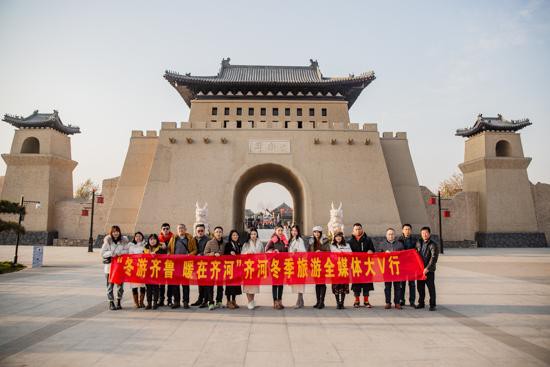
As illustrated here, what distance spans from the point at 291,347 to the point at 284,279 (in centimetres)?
226

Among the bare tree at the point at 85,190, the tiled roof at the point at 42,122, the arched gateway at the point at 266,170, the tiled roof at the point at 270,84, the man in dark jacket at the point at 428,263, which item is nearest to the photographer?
the man in dark jacket at the point at 428,263

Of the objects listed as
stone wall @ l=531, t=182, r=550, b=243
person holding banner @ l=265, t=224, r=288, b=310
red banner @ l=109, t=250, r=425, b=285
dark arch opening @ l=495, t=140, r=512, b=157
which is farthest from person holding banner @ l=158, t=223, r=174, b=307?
stone wall @ l=531, t=182, r=550, b=243

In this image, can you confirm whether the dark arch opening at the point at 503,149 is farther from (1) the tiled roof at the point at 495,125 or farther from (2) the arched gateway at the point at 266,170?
(2) the arched gateway at the point at 266,170

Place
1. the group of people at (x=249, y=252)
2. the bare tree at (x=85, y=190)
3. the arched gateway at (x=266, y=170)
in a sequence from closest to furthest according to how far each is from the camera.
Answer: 1. the group of people at (x=249, y=252)
2. the arched gateway at (x=266, y=170)
3. the bare tree at (x=85, y=190)

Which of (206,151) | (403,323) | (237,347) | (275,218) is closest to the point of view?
(237,347)

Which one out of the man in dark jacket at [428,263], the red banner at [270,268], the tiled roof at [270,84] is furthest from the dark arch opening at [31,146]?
the man in dark jacket at [428,263]

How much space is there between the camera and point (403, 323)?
5.18 metres

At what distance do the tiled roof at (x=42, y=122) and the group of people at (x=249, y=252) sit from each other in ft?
69.1

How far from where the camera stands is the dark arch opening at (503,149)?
23.6m

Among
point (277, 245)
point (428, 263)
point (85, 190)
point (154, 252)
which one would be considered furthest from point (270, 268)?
point (85, 190)

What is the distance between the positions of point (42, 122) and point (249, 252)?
903 inches

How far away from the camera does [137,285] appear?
629cm

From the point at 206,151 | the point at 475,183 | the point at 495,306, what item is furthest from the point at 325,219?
the point at 475,183

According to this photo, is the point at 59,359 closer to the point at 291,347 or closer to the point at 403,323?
the point at 291,347
